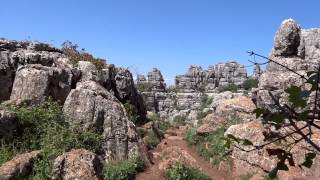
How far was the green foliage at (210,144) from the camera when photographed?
52.6ft

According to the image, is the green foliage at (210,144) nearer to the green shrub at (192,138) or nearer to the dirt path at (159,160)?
the green shrub at (192,138)

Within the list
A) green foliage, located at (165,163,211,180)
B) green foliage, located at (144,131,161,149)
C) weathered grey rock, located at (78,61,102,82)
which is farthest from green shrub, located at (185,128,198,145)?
green foliage, located at (165,163,211,180)

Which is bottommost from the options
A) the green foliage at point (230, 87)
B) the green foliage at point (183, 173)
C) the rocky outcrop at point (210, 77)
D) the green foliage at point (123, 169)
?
the green foliage at point (183, 173)

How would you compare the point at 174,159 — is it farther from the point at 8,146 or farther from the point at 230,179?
the point at 8,146

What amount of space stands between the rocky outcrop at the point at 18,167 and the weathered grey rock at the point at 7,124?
1.39m

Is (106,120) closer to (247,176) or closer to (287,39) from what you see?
(247,176)

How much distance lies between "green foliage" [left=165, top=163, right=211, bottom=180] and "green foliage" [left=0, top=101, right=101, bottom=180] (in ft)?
7.17

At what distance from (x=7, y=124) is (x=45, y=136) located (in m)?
1.06

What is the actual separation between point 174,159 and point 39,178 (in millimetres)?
4951

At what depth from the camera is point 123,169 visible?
1286cm

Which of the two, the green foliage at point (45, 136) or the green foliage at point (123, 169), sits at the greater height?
the green foliage at point (45, 136)

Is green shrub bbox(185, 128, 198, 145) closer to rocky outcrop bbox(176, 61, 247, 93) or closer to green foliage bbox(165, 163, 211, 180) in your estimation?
green foliage bbox(165, 163, 211, 180)

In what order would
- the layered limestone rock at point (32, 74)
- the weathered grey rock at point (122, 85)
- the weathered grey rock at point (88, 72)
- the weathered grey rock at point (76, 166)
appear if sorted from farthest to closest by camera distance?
the weathered grey rock at point (122, 85) → the weathered grey rock at point (88, 72) → the layered limestone rock at point (32, 74) → the weathered grey rock at point (76, 166)

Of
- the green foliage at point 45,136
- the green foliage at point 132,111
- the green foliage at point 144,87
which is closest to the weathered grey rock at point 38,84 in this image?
the green foliage at point 45,136
